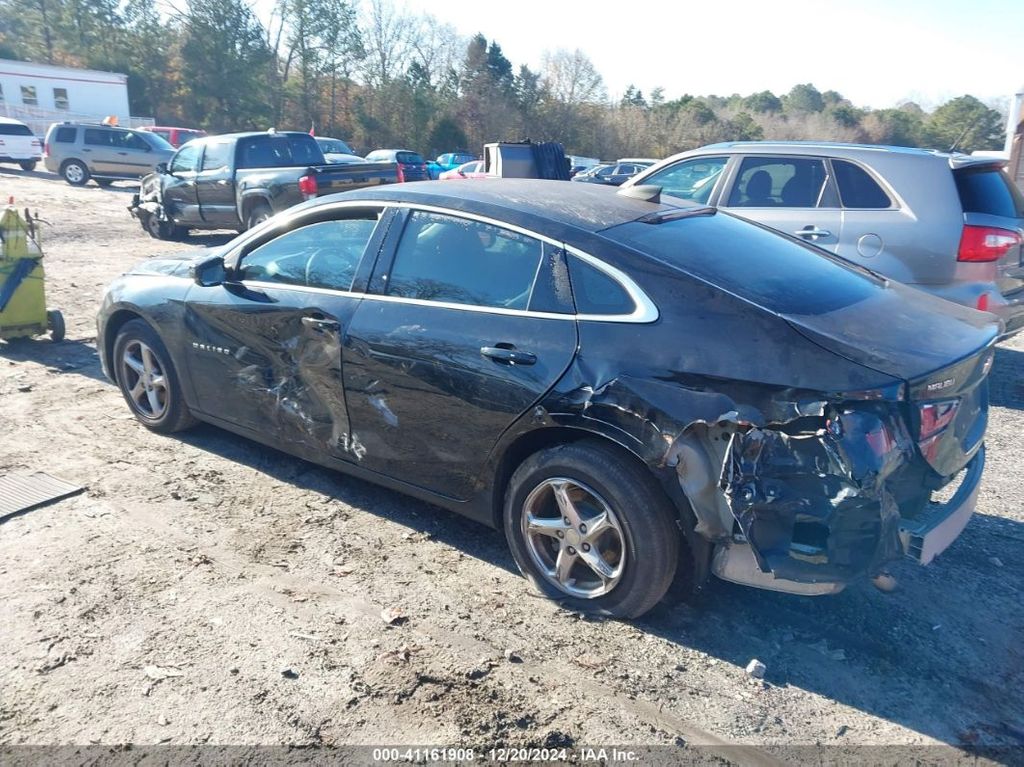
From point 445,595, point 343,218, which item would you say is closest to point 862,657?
point 445,595

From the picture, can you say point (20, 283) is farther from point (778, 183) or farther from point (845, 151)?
point (845, 151)

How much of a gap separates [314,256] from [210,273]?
0.74 meters

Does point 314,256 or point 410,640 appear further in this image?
point 314,256

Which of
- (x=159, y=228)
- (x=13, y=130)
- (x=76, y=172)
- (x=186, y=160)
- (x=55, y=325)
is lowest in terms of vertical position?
(x=55, y=325)

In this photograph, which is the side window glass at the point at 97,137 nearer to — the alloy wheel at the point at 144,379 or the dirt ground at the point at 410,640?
the alloy wheel at the point at 144,379

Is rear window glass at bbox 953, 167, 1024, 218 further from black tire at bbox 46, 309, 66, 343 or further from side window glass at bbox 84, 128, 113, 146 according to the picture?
side window glass at bbox 84, 128, 113, 146

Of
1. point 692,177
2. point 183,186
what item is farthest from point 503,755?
point 183,186

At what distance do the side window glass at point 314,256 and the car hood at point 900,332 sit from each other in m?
2.21

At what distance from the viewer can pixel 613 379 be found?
Answer: 3248 millimetres

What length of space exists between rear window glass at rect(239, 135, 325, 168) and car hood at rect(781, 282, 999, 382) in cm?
1199

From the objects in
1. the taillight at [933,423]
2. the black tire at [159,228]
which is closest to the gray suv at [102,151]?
the black tire at [159,228]

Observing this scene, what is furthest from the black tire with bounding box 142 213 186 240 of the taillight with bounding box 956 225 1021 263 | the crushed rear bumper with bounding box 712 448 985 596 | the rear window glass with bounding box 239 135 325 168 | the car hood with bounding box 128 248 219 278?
the crushed rear bumper with bounding box 712 448 985 596

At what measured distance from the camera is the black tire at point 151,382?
16.9 feet

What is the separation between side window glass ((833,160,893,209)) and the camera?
646cm
